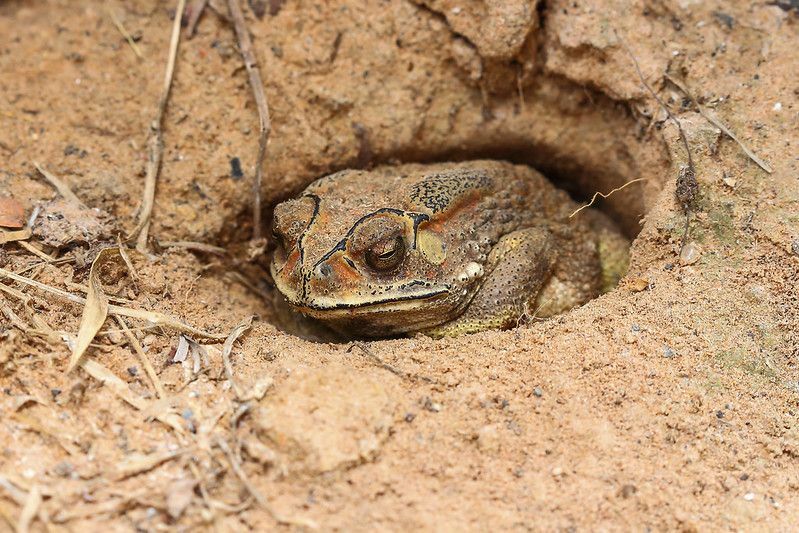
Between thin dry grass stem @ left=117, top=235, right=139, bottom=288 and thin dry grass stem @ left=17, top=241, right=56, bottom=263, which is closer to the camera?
thin dry grass stem @ left=17, top=241, right=56, bottom=263

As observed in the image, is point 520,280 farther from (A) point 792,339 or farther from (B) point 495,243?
(A) point 792,339

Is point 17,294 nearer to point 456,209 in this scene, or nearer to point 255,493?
point 255,493

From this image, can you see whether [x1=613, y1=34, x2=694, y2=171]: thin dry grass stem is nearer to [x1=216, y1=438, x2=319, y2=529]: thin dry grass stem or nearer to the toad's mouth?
the toad's mouth

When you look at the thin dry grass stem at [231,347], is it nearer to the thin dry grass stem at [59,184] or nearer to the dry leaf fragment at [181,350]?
the dry leaf fragment at [181,350]

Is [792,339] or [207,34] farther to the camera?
[207,34]

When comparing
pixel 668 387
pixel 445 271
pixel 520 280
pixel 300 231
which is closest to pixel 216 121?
pixel 300 231

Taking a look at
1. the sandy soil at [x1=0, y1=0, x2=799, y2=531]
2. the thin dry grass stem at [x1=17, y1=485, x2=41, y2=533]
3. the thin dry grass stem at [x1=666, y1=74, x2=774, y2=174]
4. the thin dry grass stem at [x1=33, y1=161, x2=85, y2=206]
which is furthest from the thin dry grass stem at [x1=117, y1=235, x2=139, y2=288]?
the thin dry grass stem at [x1=666, y1=74, x2=774, y2=174]
